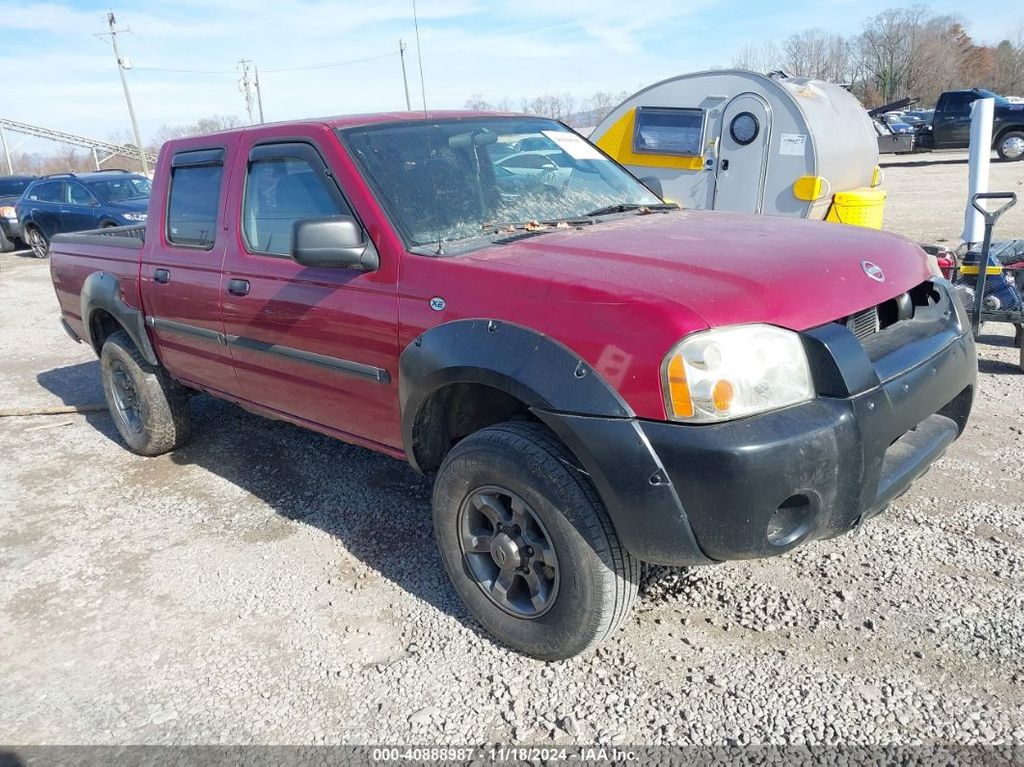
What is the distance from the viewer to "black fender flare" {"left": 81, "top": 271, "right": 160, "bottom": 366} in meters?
4.64

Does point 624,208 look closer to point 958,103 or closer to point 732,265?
point 732,265

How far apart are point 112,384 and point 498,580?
360cm

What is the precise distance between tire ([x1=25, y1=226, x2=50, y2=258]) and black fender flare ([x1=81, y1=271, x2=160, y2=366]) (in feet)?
44.0

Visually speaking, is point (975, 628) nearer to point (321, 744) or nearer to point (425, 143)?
point (321, 744)

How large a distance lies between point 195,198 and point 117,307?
40.4 inches

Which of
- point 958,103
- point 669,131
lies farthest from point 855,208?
point 958,103

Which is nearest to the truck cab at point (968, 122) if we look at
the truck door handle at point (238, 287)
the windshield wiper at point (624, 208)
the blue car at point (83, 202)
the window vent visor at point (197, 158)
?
the blue car at point (83, 202)

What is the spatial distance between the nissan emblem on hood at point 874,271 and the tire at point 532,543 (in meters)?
1.23

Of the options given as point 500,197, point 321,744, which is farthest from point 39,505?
point 500,197

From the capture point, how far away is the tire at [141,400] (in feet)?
15.8

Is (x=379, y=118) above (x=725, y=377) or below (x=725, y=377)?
above

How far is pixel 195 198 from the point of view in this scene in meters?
4.18

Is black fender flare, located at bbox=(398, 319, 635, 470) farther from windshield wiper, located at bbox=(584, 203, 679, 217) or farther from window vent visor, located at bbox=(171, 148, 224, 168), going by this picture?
window vent visor, located at bbox=(171, 148, 224, 168)

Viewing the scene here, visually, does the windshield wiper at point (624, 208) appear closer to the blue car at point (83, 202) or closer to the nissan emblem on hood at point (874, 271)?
the nissan emblem on hood at point (874, 271)
